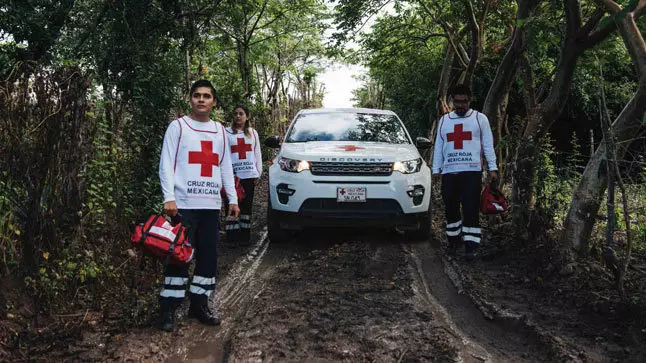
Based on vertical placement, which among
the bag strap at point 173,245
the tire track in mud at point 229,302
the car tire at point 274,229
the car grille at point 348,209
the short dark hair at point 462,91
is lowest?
the tire track in mud at point 229,302

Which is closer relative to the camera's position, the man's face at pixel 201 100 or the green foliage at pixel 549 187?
the man's face at pixel 201 100

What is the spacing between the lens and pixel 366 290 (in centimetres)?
514

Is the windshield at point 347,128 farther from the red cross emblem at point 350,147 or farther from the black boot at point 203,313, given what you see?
the black boot at point 203,313

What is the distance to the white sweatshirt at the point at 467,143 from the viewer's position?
635 cm

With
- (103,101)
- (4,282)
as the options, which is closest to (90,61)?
(103,101)

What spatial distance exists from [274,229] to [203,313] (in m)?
2.84

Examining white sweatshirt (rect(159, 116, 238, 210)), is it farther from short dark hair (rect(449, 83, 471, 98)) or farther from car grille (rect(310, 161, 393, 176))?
short dark hair (rect(449, 83, 471, 98))

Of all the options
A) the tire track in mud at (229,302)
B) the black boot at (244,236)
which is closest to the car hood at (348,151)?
the black boot at (244,236)

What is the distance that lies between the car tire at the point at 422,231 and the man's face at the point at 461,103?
1464 millimetres

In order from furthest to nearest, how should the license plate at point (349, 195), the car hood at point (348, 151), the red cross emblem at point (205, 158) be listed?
the car hood at point (348, 151)
the license plate at point (349, 195)
the red cross emblem at point (205, 158)

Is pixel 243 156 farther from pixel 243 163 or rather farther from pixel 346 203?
pixel 346 203

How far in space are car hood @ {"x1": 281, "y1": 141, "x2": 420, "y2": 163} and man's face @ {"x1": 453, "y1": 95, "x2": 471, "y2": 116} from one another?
919 mm

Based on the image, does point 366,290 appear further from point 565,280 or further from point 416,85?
point 416,85

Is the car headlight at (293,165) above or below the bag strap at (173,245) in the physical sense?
above
